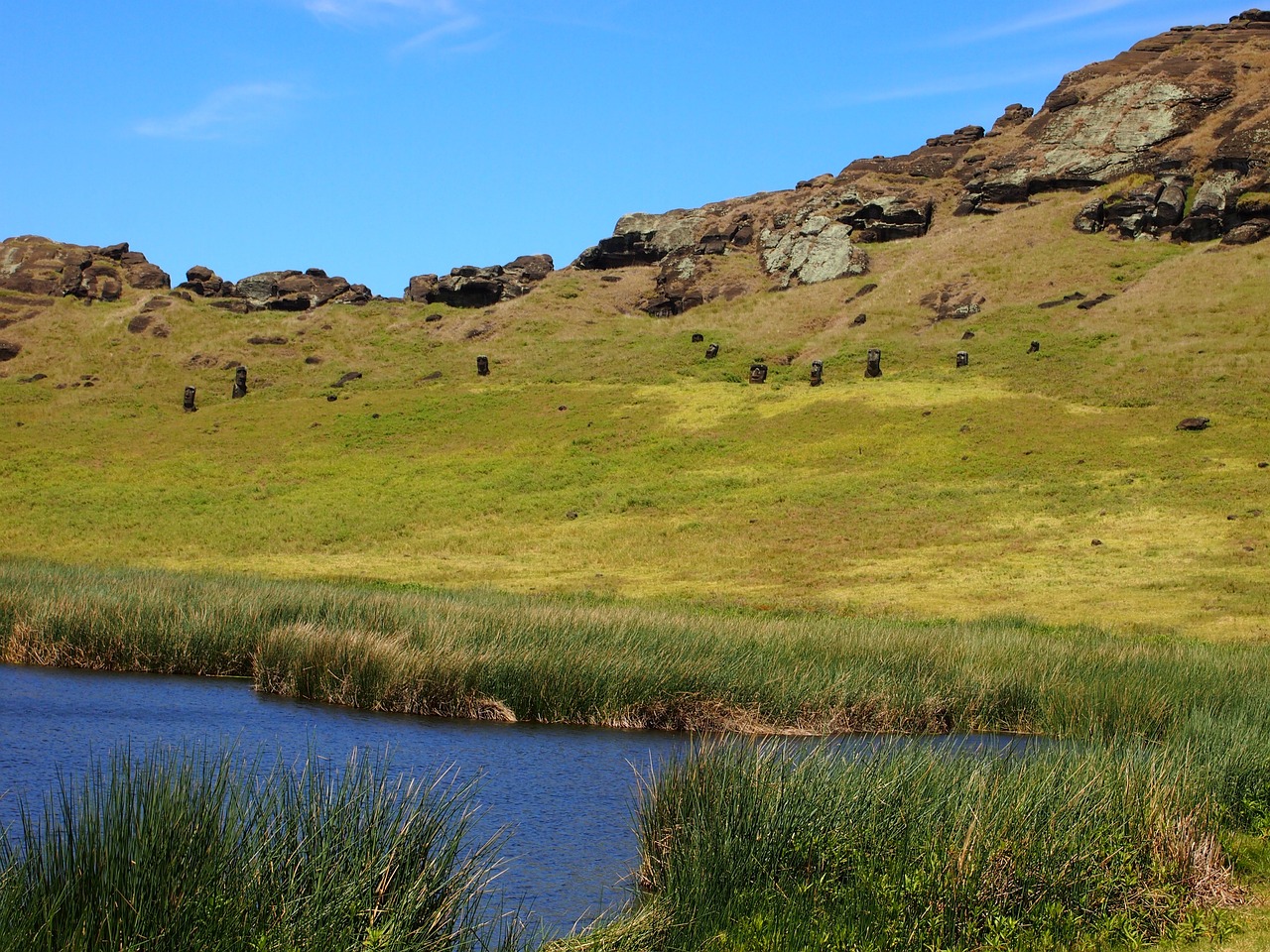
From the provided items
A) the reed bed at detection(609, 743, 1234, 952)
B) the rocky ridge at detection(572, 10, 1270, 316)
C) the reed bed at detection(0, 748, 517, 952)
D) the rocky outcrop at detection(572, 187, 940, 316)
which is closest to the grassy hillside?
the rocky outcrop at detection(572, 187, 940, 316)

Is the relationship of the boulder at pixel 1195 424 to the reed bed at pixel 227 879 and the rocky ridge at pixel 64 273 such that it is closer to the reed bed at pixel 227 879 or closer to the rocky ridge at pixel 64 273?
the reed bed at pixel 227 879

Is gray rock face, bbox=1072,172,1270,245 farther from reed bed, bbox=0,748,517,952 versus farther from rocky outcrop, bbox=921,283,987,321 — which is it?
reed bed, bbox=0,748,517,952

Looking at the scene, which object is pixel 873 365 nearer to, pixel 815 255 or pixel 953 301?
pixel 953 301

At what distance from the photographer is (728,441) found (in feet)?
228

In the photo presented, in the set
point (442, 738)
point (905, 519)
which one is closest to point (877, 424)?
point (905, 519)

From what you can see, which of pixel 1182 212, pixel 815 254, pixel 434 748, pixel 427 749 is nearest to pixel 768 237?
pixel 815 254

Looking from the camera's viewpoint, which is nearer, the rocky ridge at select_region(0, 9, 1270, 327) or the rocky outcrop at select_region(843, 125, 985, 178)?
the rocky ridge at select_region(0, 9, 1270, 327)

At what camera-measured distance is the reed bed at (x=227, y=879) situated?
8125mm

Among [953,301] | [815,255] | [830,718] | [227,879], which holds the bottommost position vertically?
[830,718]

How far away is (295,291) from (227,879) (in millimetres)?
113260

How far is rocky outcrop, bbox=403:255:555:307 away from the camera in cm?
11450

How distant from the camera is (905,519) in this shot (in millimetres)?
51688

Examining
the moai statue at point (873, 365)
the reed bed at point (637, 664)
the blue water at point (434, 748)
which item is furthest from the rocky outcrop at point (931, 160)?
the blue water at point (434, 748)

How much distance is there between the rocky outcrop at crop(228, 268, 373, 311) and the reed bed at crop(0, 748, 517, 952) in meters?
110
